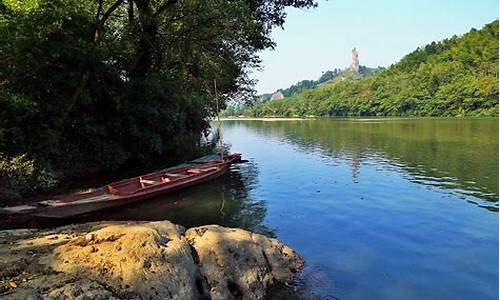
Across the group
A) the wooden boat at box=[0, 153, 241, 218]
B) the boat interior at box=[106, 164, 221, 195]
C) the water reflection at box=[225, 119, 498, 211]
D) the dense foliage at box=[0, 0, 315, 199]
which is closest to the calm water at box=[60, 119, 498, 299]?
the water reflection at box=[225, 119, 498, 211]

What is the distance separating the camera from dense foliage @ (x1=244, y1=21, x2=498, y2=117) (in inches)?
3684

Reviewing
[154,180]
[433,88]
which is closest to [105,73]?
[154,180]

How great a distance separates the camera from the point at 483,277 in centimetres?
936

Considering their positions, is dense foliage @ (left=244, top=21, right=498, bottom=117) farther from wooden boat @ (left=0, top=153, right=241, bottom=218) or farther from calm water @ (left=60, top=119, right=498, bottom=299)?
wooden boat @ (left=0, top=153, right=241, bottom=218)

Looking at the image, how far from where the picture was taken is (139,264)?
6.27 metres

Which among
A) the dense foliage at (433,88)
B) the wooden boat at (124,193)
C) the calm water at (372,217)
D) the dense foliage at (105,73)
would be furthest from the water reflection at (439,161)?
the dense foliage at (433,88)

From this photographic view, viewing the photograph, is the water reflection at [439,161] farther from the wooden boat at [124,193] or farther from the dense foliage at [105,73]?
the dense foliage at [105,73]

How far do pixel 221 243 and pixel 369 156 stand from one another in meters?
24.3

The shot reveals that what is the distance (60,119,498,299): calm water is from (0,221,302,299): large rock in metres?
1.25

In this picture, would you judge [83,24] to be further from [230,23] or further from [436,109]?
[436,109]

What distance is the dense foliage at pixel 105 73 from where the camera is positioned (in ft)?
50.1

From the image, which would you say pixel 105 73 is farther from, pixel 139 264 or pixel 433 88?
pixel 433 88

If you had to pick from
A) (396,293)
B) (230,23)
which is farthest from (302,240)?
(230,23)

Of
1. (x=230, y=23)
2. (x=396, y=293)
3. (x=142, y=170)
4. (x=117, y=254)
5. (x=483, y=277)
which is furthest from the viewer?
(x=142, y=170)
